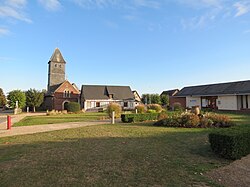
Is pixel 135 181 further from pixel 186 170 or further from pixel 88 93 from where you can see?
pixel 88 93

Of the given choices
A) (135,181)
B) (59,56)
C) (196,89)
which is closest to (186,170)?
(135,181)

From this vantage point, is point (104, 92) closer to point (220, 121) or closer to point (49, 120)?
point (49, 120)

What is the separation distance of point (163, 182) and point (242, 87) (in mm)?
28098

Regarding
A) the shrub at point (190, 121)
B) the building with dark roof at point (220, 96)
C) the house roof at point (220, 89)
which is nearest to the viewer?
the shrub at point (190, 121)

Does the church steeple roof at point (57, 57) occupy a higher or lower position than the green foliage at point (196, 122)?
higher

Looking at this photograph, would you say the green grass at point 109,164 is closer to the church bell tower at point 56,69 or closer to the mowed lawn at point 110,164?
the mowed lawn at point 110,164

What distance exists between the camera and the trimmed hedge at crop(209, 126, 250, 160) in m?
5.30

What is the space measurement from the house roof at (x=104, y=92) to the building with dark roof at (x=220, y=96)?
44.8 feet

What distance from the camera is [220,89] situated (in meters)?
30.0

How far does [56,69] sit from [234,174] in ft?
167

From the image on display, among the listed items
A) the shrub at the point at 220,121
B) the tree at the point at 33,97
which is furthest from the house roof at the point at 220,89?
the tree at the point at 33,97

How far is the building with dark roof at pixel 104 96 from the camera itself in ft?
137

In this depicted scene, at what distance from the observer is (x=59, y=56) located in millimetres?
51312

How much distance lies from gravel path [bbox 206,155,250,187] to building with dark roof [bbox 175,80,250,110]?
79.4ft
